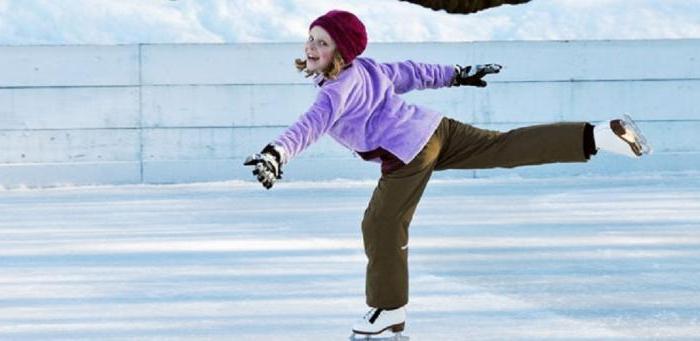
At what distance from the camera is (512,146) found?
13.1 ft

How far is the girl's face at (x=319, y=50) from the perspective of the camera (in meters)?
3.84

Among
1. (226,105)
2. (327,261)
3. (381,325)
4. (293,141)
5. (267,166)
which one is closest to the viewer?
(267,166)

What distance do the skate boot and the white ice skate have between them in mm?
677

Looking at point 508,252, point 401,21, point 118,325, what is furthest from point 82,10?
point 118,325

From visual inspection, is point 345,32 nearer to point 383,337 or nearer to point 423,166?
point 423,166

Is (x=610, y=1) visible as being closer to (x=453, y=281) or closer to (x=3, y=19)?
(x=3, y=19)

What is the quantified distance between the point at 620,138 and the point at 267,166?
37.3 inches

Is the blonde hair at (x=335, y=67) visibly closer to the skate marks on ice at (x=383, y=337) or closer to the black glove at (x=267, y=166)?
the black glove at (x=267, y=166)

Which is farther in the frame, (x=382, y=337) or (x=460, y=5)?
(x=460, y=5)

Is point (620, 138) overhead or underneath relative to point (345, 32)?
underneath

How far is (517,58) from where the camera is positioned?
999 centimetres

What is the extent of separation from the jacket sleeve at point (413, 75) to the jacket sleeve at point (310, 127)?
0.34 metres

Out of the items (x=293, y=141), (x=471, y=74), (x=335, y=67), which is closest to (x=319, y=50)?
(x=335, y=67)

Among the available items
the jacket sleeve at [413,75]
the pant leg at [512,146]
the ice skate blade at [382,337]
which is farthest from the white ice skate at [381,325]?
the jacket sleeve at [413,75]
